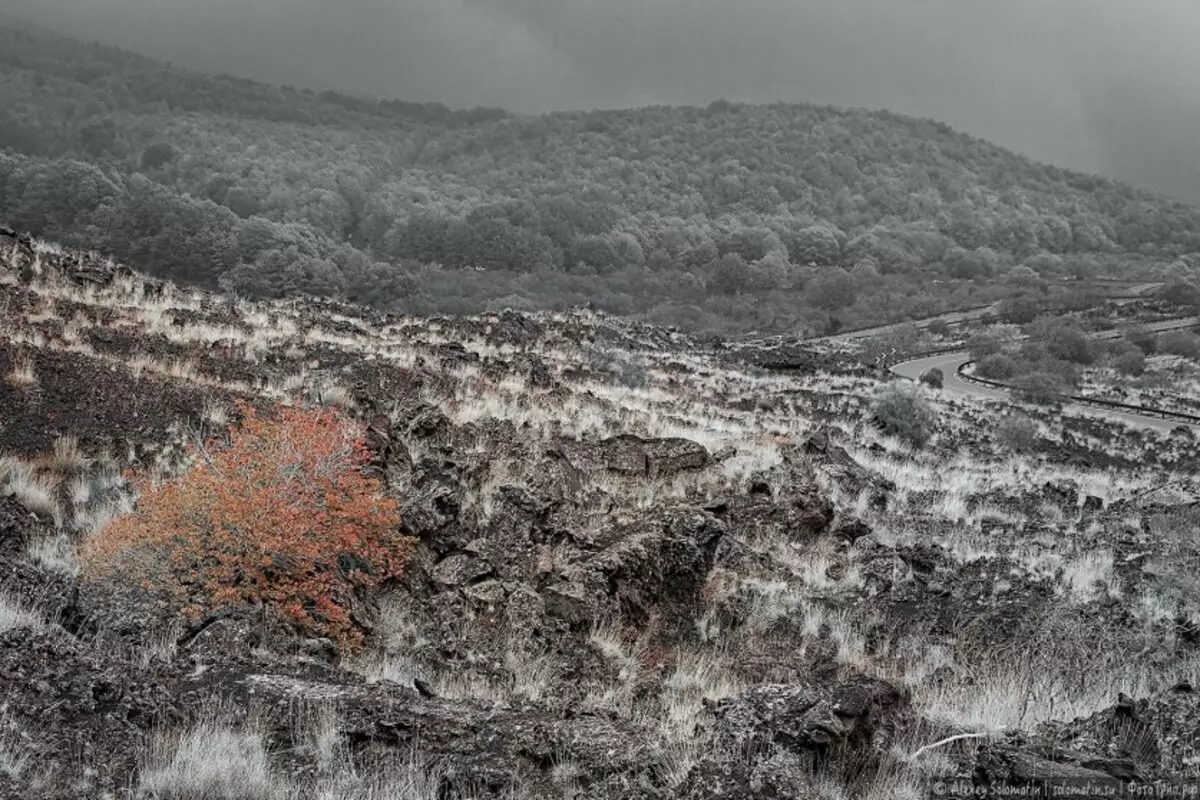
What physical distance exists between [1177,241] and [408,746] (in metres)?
180

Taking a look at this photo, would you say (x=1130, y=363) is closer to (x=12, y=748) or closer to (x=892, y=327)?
(x=892, y=327)

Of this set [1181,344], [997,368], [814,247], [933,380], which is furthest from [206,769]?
[814,247]

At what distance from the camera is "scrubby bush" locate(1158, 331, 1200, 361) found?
171 feet

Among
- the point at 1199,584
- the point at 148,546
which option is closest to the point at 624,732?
the point at 148,546

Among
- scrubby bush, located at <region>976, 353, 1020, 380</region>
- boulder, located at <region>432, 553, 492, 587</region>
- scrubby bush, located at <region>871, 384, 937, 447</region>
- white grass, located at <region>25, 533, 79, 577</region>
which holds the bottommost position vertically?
white grass, located at <region>25, 533, 79, 577</region>

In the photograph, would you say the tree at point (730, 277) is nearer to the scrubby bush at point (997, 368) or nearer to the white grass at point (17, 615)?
the scrubby bush at point (997, 368)

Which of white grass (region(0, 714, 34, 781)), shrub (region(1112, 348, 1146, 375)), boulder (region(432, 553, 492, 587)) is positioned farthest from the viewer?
shrub (region(1112, 348, 1146, 375))

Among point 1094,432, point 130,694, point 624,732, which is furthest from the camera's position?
point 1094,432

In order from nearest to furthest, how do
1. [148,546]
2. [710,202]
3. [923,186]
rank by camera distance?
[148,546], [710,202], [923,186]

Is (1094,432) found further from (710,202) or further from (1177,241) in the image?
(1177,241)

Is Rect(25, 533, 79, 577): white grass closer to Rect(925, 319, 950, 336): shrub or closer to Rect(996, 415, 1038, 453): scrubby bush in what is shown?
Rect(996, 415, 1038, 453): scrubby bush

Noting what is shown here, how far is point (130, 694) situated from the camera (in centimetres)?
380

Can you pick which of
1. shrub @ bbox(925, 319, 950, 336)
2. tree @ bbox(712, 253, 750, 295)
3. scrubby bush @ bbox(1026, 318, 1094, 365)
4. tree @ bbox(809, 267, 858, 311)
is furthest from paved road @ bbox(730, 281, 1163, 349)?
tree @ bbox(712, 253, 750, 295)

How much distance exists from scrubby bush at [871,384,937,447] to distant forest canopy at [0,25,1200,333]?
42.5 meters
